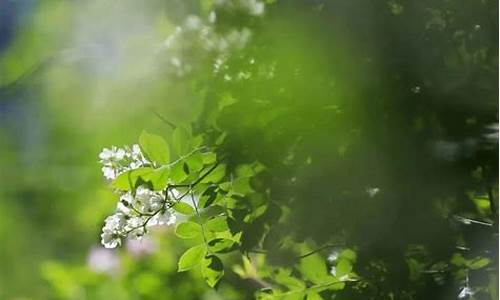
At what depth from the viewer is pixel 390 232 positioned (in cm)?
90

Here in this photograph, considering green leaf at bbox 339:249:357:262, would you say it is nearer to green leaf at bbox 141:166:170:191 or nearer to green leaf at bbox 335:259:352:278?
green leaf at bbox 335:259:352:278

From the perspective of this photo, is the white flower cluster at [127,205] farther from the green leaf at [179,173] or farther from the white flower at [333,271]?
the white flower at [333,271]

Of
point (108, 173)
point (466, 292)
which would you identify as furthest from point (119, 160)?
point (466, 292)

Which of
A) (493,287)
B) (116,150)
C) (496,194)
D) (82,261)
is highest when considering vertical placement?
(116,150)

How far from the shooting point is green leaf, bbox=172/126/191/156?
855 mm

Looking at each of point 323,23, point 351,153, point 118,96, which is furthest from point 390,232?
point 118,96

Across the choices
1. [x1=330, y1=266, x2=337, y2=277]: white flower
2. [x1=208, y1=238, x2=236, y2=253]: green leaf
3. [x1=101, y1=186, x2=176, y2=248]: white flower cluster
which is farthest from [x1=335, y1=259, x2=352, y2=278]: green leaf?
[x1=101, y1=186, x2=176, y2=248]: white flower cluster

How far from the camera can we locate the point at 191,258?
86cm

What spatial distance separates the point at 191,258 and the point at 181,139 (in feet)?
0.48

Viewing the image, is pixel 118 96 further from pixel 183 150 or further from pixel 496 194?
pixel 496 194

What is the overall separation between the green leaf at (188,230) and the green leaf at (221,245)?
0.02 m

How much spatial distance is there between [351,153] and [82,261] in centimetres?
36

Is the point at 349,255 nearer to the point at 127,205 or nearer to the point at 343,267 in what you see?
the point at 343,267

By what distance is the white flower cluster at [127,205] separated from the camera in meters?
0.84
